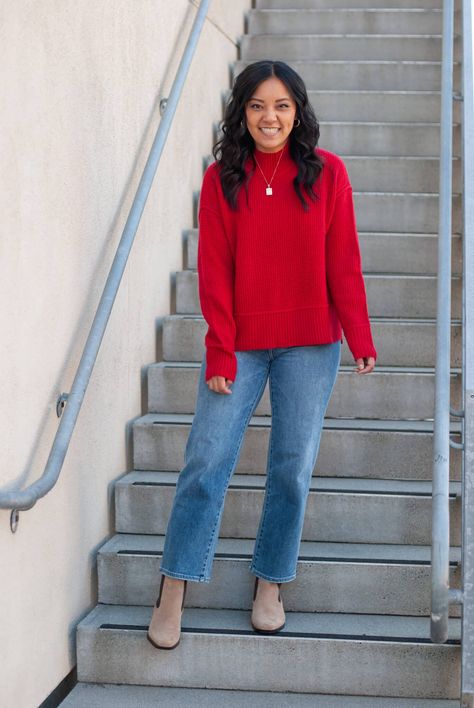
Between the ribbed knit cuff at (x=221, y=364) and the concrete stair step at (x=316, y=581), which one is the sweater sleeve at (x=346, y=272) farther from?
the concrete stair step at (x=316, y=581)

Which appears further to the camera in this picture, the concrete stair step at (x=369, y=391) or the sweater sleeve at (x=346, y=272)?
the concrete stair step at (x=369, y=391)

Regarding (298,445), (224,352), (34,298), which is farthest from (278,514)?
(34,298)

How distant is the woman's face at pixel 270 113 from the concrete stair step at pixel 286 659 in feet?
4.00

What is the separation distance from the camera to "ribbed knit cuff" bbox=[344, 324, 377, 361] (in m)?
2.47

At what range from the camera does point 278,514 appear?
256cm

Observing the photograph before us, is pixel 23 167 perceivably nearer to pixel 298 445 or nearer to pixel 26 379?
pixel 26 379

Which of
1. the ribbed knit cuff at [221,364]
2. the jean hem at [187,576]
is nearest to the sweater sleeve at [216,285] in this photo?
the ribbed knit cuff at [221,364]

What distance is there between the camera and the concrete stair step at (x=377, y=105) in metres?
4.41

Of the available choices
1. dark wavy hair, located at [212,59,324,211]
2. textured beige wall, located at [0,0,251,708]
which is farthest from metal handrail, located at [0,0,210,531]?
dark wavy hair, located at [212,59,324,211]

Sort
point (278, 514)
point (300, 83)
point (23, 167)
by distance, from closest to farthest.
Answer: point (23, 167) → point (300, 83) → point (278, 514)

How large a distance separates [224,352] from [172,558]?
528 millimetres

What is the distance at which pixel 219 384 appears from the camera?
2426mm

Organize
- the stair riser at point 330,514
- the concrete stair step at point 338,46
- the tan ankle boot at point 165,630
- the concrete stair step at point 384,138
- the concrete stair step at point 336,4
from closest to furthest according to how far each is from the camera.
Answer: the tan ankle boot at point 165,630
the stair riser at point 330,514
the concrete stair step at point 384,138
the concrete stair step at point 338,46
the concrete stair step at point 336,4

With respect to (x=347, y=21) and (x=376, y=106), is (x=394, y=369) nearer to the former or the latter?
(x=376, y=106)
